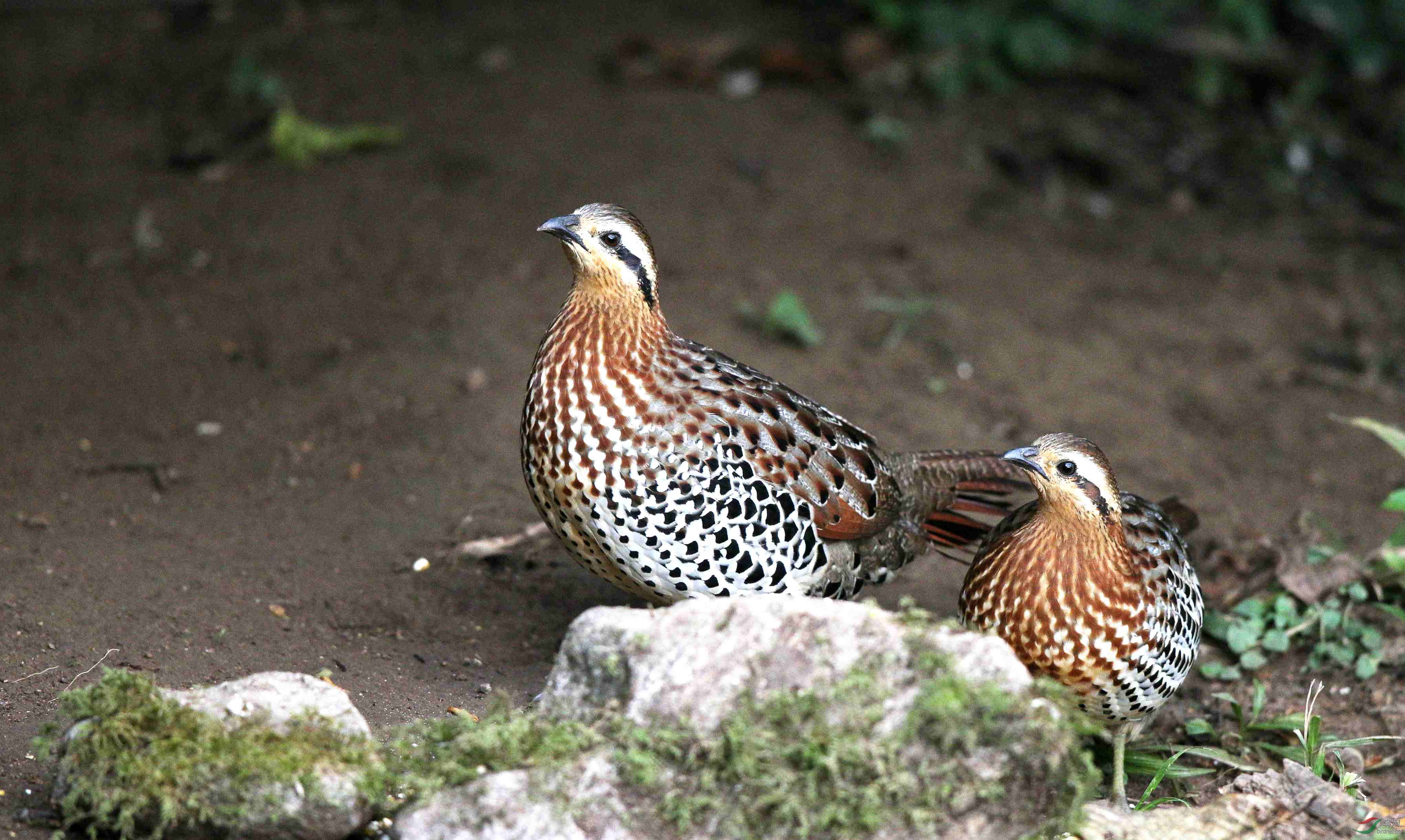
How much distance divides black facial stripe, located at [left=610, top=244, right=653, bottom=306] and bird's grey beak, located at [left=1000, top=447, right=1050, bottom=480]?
1.15m

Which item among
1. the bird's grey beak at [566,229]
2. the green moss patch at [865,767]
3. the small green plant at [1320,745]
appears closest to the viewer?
the green moss patch at [865,767]

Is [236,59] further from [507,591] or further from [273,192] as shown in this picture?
[507,591]

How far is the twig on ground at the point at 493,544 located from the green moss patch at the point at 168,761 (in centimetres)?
207

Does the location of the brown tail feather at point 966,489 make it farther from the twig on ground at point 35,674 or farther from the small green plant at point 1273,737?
the twig on ground at point 35,674

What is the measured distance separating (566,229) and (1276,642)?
2.84 m

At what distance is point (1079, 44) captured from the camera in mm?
9664

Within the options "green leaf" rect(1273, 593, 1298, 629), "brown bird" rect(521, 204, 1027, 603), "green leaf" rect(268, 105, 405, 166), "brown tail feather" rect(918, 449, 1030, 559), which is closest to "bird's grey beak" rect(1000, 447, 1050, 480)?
"brown bird" rect(521, 204, 1027, 603)

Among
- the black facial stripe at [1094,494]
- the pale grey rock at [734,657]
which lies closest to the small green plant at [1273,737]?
the black facial stripe at [1094,494]

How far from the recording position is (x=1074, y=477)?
169 inches

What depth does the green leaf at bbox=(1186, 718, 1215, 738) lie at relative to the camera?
4.86m

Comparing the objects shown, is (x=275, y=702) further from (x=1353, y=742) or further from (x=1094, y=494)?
(x=1353, y=742)

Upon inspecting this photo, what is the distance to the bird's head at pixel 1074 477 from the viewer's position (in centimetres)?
428

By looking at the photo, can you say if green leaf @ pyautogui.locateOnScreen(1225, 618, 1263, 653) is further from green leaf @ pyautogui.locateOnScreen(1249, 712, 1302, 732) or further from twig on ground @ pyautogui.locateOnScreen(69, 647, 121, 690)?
twig on ground @ pyautogui.locateOnScreen(69, 647, 121, 690)

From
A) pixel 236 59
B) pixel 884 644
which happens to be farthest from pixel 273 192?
pixel 884 644
